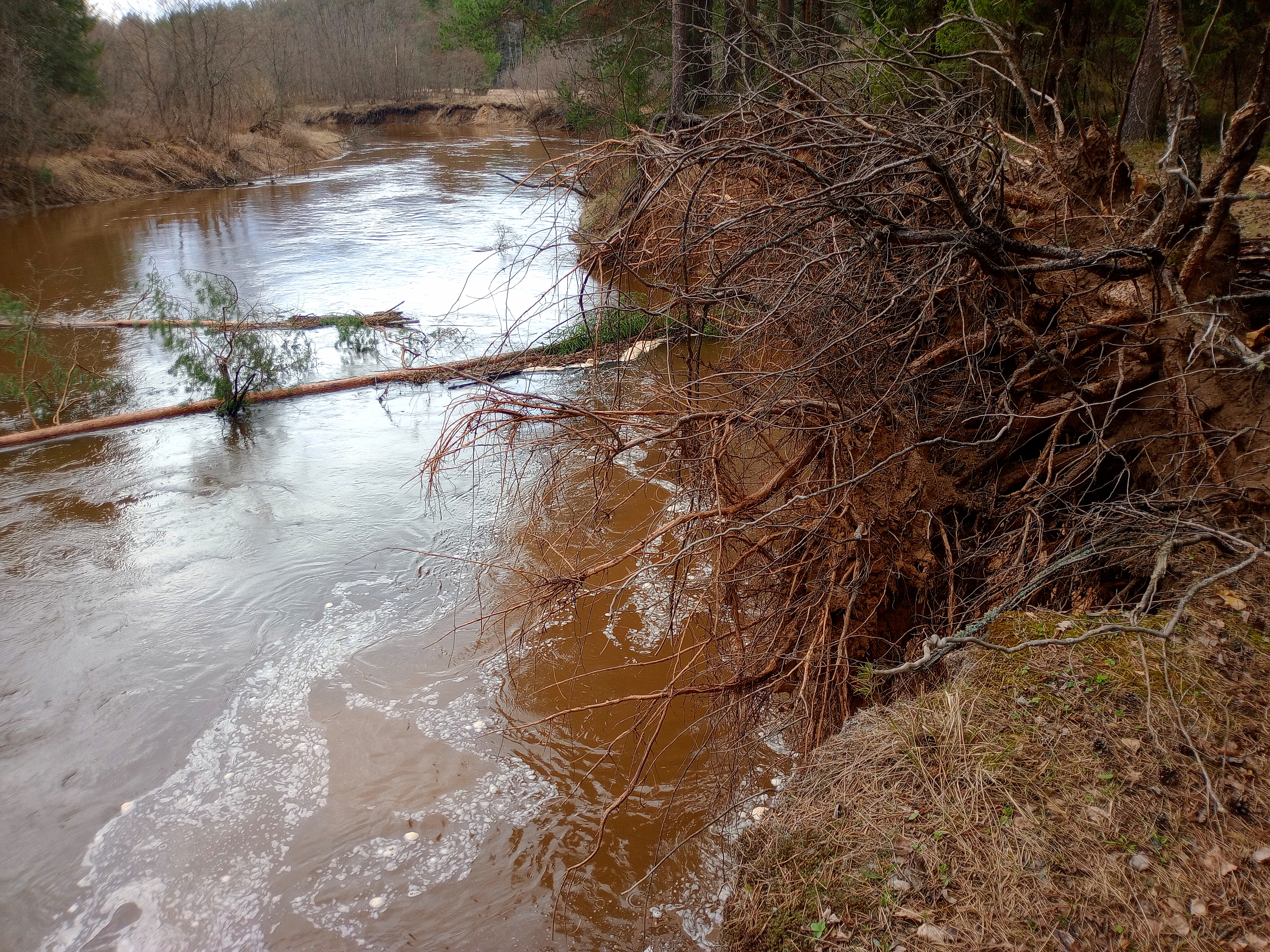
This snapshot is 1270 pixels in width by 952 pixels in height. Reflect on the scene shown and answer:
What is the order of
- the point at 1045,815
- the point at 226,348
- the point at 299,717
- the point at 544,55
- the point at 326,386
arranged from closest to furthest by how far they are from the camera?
1. the point at 1045,815
2. the point at 299,717
3. the point at 226,348
4. the point at 326,386
5. the point at 544,55

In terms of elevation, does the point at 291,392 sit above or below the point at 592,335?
below

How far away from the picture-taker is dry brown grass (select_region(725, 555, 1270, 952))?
9.24 ft

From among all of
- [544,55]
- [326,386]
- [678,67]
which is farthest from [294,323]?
[544,55]

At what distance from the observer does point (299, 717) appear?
540cm

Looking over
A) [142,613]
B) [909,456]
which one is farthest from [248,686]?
[909,456]

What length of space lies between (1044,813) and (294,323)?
36.0ft

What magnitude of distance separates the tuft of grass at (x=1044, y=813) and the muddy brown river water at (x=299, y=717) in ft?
3.35

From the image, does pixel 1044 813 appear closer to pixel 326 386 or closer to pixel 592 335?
pixel 592 335

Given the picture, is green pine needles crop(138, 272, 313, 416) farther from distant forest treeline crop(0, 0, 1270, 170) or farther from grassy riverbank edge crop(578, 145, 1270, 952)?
grassy riverbank edge crop(578, 145, 1270, 952)

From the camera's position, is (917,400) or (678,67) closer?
(917,400)

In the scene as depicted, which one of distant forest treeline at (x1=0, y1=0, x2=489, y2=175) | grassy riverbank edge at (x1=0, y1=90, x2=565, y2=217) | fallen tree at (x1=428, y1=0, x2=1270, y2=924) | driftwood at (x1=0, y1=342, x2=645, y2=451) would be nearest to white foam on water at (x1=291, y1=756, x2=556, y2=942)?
fallen tree at (x1=428, y1=0, x2=1270, y2=924)

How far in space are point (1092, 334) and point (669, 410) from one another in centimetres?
248

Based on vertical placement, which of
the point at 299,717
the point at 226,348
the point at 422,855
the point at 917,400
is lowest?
the point at 422,855

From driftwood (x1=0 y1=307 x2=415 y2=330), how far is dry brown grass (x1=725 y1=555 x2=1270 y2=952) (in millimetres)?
9729
